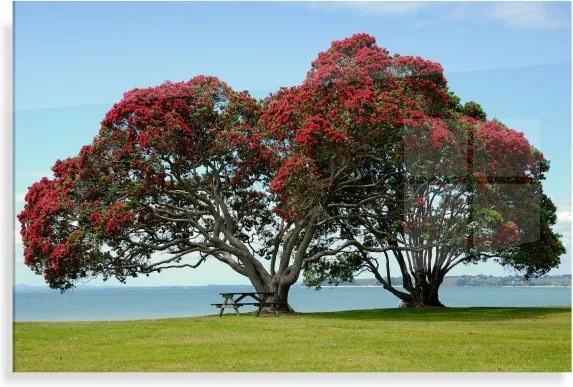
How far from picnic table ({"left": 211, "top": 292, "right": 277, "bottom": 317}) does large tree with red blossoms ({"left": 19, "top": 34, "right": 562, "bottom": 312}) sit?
34 cm

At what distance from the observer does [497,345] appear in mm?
12398

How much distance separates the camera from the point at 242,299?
659 inches

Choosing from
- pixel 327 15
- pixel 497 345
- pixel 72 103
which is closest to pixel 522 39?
pixel 327 15

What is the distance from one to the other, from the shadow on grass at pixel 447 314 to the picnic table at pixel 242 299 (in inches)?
34.6

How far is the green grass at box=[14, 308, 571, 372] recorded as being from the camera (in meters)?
11.6

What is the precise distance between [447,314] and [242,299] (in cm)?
370

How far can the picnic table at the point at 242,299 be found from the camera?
52.5 feet

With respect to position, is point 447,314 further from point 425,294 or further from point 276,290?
point 276,290

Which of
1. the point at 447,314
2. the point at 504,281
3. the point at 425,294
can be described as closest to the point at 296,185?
the point at 425,294

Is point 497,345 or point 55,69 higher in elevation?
point 55,69

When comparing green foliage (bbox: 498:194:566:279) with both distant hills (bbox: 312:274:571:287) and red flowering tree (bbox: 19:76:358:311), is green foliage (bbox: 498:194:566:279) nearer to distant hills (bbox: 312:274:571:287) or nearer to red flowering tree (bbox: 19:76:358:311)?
distant hills (bbox: 312:274:571:287)

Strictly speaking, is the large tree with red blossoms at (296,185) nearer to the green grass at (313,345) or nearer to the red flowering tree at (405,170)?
the red flowering tree at (405,170)

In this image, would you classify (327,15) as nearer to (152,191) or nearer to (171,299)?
(171,299)

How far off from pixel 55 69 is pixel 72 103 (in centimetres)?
54
